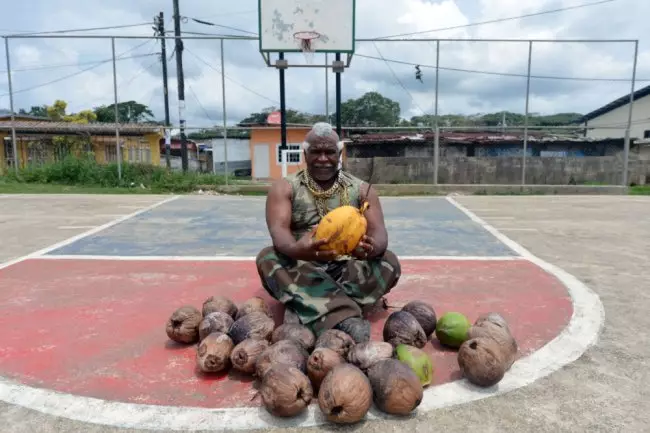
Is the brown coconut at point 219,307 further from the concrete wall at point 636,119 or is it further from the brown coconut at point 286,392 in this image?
the concrete wall at point 636,119

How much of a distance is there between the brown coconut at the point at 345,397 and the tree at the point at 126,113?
38.2 m

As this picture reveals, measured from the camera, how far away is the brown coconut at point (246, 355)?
2868 millimetres

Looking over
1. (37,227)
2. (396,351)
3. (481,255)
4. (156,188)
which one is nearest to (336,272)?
(396,351)

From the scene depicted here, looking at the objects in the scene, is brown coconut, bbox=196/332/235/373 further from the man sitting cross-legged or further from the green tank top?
the green tank top

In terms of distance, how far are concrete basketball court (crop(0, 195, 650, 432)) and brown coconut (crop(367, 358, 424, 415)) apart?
0.28 ft

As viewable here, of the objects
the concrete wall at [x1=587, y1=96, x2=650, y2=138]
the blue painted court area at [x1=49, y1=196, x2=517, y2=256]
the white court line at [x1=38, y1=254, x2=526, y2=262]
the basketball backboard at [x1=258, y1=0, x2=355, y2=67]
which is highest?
the basketball backboard at [x1=258, y1=0, x2=355, y2=67]

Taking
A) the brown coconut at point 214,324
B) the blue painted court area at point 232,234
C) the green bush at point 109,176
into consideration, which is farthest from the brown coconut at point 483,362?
the green bush at point 109,176

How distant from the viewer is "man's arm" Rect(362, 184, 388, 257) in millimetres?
3594

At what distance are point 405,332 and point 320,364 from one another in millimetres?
804

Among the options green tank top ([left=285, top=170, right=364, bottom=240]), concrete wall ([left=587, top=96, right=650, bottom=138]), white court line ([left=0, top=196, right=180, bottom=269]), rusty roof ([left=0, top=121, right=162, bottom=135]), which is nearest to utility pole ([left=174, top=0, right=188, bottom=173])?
rusty roof ([left=0, top=121, right=162, bottom=135])

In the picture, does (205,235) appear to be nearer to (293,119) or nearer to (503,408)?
(503,408)

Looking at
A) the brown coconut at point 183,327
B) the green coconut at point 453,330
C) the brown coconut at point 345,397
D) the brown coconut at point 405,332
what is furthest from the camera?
the brown coconut at point 183,327

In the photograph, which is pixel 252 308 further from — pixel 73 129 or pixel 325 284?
pixel 73 129

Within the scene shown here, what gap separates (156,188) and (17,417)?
14.9 metres
